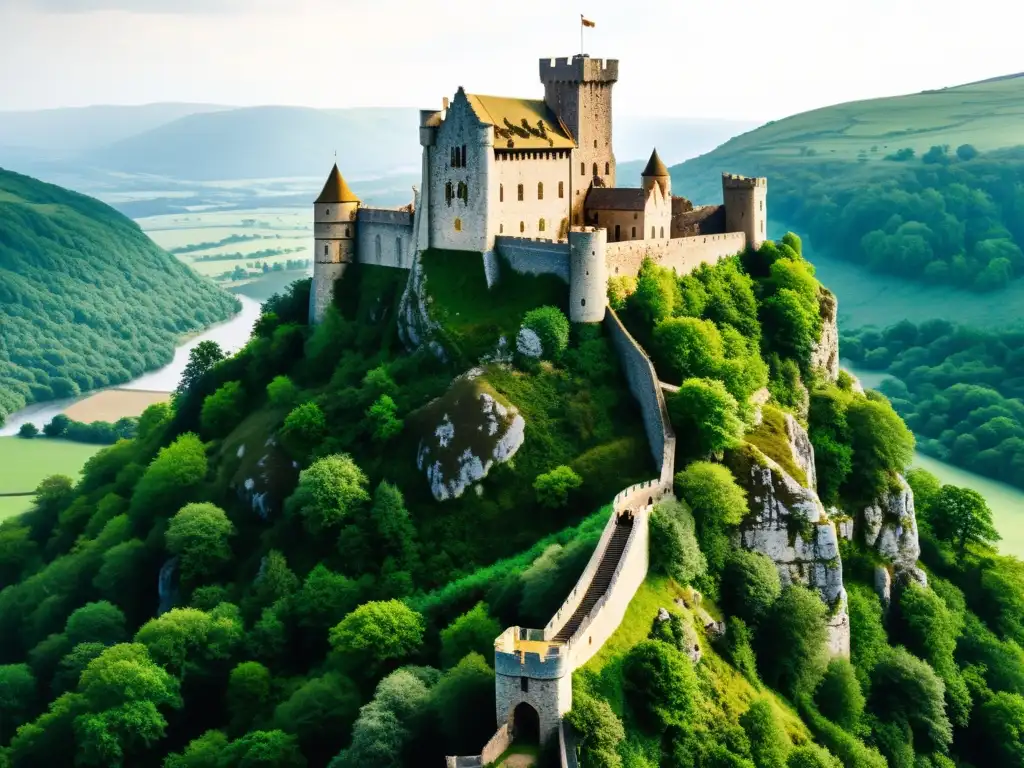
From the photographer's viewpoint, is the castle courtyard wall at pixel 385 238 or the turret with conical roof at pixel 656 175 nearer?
the castle courtyard wall at pixel 385 238

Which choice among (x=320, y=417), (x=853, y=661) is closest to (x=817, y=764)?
(x=853, y=661)

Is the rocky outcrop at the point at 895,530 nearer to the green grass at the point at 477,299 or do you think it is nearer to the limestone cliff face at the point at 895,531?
the limestone cliff face at the point at 895,531

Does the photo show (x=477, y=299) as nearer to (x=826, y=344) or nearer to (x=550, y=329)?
(x=550, y=329)

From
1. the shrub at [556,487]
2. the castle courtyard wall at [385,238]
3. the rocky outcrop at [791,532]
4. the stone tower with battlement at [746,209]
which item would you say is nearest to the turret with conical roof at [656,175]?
the stone tower with battlement at [746,209]

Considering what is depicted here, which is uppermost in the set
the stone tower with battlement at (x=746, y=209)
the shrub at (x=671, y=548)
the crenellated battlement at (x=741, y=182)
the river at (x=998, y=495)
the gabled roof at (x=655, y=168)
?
the gabled roof at (x=655, y=168)

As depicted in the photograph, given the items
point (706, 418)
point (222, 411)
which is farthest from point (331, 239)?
point (706, 418)

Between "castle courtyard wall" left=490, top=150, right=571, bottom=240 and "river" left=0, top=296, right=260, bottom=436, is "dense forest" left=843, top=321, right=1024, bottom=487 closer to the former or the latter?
"castle courtyard wall" left=490, top=150, right=571, bottom=240

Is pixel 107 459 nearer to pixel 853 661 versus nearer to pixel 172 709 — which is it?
pixel 172 709
